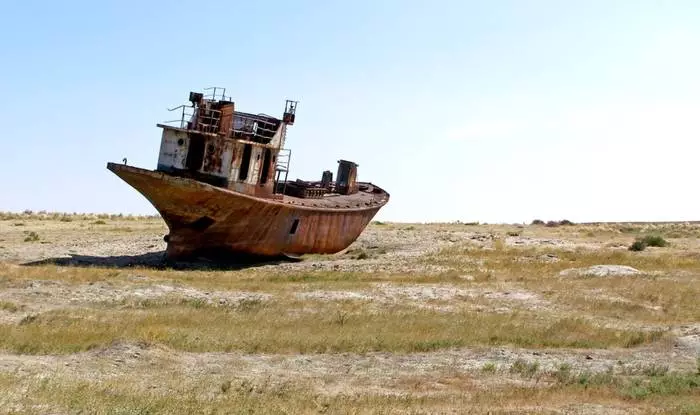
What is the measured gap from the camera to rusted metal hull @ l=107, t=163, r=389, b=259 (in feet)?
104

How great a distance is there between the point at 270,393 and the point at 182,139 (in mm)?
20502

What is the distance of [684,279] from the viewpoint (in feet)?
97.9

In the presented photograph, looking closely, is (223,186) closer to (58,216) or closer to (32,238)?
(32,238)

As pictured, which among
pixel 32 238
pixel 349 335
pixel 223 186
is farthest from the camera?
pixel 32 238

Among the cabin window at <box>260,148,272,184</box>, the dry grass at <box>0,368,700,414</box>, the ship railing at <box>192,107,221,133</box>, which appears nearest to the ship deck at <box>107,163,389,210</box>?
the cabin window at <box>260,148,272,184</box>

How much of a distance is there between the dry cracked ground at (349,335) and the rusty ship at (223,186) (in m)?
1.23

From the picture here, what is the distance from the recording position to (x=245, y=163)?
111ft

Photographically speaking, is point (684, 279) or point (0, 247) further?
point (0, 247)

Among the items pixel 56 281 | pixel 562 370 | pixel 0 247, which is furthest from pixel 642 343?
pixel 0 247

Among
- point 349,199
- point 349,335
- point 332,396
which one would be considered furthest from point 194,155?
point 332,396

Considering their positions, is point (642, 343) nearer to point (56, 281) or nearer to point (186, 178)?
point (56, 281)

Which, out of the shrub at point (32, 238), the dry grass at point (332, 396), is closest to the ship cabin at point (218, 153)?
the shrub at point (32, 238)

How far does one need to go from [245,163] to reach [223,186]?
1406 millimetres

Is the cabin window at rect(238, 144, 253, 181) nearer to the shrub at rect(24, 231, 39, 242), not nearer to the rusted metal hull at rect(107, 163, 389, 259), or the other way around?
the rusted metal hull at rect(107, 163, 389, 259)
